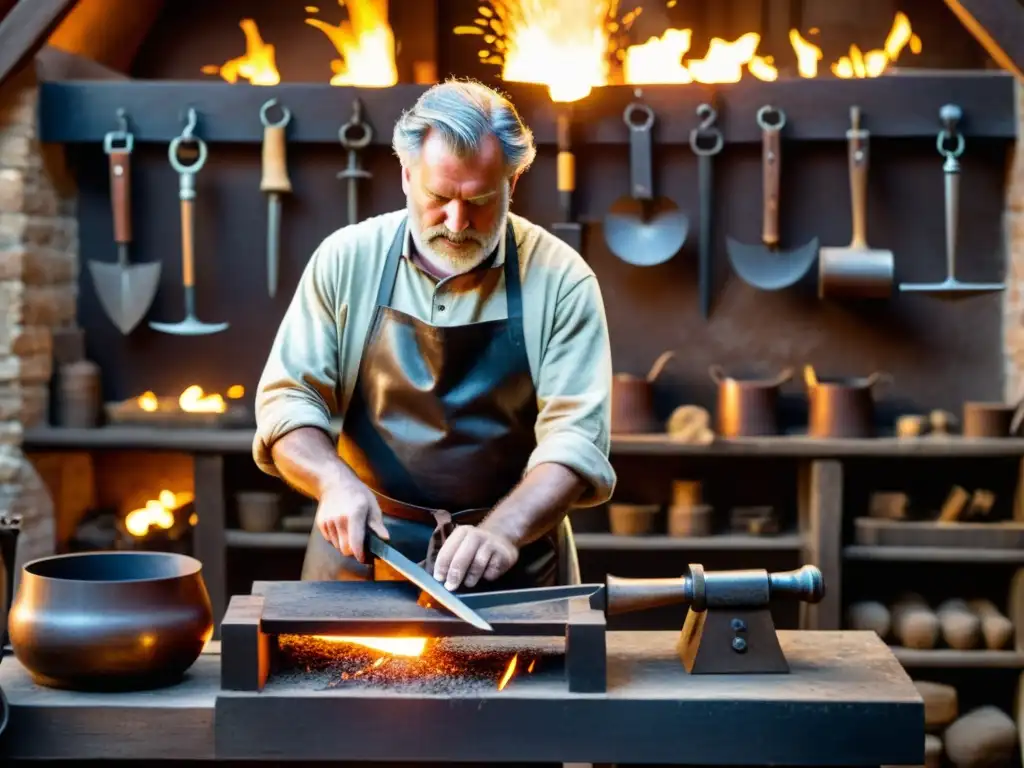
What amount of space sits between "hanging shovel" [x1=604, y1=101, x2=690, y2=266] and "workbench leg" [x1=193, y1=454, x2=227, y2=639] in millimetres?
1643

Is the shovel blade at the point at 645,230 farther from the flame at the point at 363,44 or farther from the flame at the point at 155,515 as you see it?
the flame at the point at 155,515

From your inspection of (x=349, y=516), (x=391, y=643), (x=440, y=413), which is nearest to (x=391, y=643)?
(x=391, y=643)

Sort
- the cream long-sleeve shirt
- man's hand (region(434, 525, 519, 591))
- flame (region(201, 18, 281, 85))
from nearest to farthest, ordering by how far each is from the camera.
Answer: man's hand (region(434, 525, 519, 591)), the cream long-sleeve shirt, flame (region(201, 18, 281, 85))

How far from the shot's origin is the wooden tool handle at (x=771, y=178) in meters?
4.98

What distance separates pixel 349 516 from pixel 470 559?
244mm

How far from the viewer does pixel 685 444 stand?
4902mm

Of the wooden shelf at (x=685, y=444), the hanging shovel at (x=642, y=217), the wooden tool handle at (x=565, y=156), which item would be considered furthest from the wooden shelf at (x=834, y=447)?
the wooden tool handle at (x=565, y=156)

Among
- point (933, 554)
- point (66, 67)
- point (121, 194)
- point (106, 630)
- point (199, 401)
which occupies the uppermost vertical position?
point (66, 67)

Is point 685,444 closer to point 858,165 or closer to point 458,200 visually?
point 858,165

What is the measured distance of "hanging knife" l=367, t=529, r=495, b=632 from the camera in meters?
2.32

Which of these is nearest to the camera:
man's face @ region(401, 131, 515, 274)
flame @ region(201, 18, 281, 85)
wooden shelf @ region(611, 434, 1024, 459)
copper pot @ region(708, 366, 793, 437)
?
man's face @ region(401, 131, 515, 274)

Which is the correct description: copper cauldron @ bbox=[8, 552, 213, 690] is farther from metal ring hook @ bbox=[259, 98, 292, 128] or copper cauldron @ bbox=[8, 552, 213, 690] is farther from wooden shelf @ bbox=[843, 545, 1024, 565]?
wooden shelf @ bbox=[843, 545, 1024, 565]

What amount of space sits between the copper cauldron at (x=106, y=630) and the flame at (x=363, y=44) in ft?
10.5

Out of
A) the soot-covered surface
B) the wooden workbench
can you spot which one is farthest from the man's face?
the wooden workbench
